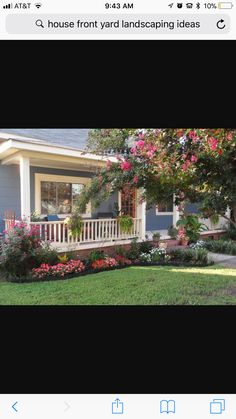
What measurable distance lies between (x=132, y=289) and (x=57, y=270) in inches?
67.9

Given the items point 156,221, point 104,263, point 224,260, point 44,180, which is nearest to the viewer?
point 104,263

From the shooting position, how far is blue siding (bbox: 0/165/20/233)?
24.2 feet

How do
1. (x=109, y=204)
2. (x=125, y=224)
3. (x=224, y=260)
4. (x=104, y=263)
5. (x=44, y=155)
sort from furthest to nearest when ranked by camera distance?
(x=109, y=204) < (x=125, y=224) < (x=224, y=260) < (x=44, y=155) < (x=104, y=263)

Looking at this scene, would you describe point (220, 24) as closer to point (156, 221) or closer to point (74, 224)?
point (74, 224)

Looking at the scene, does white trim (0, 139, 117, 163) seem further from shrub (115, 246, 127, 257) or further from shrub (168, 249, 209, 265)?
shrub (168, 249, 209, 265)

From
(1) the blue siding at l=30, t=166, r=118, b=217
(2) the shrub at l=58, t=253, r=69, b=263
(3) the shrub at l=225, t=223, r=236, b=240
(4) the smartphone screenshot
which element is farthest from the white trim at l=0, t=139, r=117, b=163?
(3) the shrub at l=225, t=223, r=236, b=240

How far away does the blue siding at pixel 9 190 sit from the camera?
7387mm

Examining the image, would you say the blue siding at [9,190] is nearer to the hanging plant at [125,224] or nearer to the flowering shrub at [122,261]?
the hanging plant at [125,224]

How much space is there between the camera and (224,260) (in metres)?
6.89

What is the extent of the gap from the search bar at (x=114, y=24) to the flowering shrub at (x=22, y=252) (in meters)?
4.50

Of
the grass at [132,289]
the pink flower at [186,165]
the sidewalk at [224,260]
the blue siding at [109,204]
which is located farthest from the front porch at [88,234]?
the pink flower at [186,165]

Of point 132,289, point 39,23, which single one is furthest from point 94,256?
point 39,23
